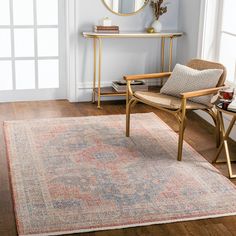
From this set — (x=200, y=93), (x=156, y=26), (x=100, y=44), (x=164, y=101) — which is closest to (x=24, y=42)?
(x=100, y=44)

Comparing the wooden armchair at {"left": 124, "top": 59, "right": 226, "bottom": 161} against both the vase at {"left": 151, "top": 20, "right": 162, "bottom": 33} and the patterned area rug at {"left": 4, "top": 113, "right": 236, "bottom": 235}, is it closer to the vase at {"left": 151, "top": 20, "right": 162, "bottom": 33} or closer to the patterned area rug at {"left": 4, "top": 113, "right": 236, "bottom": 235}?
the patterned area rug at {"left": 4, "top": 113, "right": 236, "bottom": 235}

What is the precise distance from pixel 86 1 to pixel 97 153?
2.00 metres

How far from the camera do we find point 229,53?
4922mm

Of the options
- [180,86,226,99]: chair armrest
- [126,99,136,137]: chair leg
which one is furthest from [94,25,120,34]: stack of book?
[180,86,226,99]: chair armrest

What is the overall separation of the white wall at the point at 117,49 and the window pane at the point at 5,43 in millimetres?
733

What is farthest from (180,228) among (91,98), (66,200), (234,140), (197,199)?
(91,98)

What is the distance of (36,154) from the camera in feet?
13.6

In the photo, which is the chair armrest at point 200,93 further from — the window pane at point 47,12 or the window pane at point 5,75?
the window pane at point 5,75

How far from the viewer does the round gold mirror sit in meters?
5.57

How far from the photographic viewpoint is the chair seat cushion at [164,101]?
418 centimetres

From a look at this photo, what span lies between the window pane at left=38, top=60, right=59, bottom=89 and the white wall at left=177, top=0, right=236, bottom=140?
4.59ft

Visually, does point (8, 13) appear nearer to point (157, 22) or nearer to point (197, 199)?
point (157, 22)

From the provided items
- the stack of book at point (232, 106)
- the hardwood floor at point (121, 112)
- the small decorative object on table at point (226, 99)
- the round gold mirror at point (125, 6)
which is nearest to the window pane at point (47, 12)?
the round gold mirror at point (125, 6)

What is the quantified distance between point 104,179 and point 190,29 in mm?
2452
